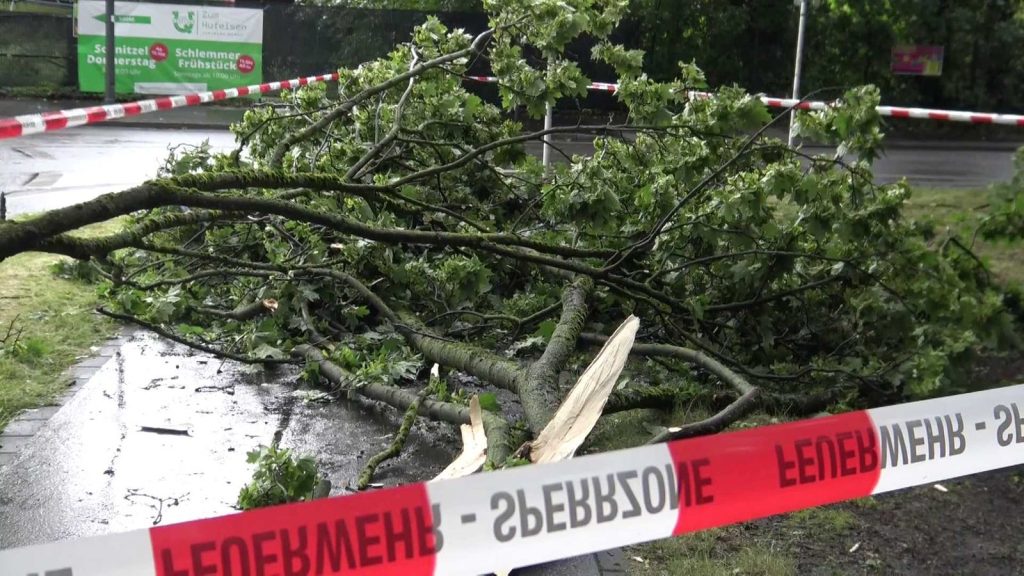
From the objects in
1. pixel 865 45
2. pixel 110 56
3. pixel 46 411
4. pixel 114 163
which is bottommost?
pixel 46 411

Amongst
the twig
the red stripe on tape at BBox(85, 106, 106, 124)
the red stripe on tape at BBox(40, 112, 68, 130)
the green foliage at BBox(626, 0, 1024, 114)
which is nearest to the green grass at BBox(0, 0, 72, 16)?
the green foliage at BBox(626, 0, 1024, 114)

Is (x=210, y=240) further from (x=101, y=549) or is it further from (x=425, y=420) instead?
(x=101, y=549)

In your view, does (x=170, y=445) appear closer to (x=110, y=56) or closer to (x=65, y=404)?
(x=65, y=404)

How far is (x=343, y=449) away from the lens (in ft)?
14.6

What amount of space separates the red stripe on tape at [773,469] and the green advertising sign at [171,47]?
63.1ft

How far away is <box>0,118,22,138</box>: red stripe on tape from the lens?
7020 mm

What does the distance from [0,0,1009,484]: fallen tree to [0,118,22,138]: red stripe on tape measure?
170 centimetres

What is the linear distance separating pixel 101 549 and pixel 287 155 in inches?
173

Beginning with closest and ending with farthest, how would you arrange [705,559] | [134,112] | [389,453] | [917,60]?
[705,559] < [389,453] < [134,112] < [917,60]

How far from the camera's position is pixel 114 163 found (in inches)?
540

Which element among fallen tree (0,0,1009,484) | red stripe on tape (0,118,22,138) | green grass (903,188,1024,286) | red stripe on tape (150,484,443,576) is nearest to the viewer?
red stripe on tape (150,484,443,576)

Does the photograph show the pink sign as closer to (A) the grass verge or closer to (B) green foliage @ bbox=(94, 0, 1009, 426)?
(B) green foliage @ bbox=(94, 0, 1009, 426)

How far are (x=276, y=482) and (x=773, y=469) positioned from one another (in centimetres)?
160

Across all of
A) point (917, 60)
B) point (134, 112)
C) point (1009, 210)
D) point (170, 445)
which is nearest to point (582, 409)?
point (170, 445)
